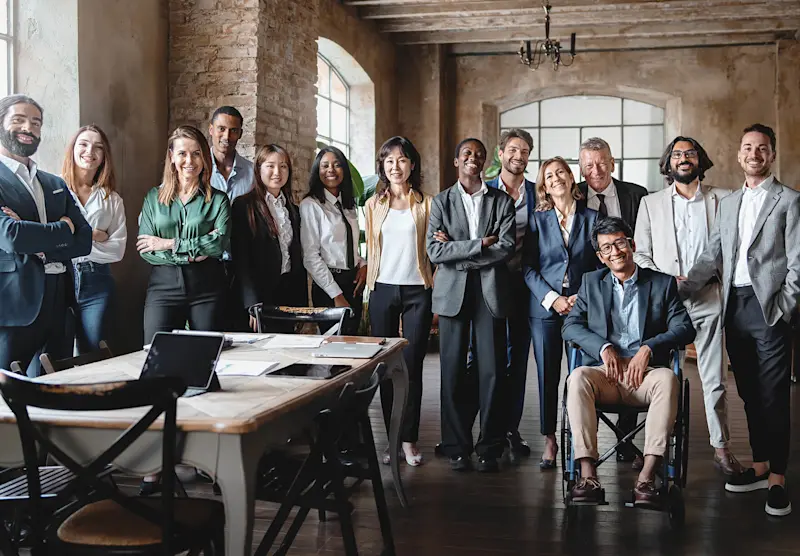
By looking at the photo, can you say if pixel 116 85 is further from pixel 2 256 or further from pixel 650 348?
pixel 650 348

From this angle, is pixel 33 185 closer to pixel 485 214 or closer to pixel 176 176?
pixel 176 176

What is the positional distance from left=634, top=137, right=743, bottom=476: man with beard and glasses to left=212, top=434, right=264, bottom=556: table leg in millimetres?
2942

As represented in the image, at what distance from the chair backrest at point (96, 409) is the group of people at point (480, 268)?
198cm

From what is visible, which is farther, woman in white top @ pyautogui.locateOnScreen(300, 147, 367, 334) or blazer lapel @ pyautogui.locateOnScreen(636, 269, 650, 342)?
woman in white top @ pyautogui.locateOnScreen(300, 147, 367, 334)

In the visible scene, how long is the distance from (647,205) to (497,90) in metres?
8.38

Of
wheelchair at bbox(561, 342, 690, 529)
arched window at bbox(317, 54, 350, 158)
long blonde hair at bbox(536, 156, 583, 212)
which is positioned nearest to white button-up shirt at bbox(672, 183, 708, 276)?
long blonde hair at bbox(536, 156, 583, 212)

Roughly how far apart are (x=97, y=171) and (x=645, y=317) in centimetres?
309

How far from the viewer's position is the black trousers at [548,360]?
4.71m

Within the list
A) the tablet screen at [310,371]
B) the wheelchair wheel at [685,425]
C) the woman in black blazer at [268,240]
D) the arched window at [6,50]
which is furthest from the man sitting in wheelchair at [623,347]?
→ the arched window at [6,50]

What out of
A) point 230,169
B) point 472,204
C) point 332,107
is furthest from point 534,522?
point 332,107

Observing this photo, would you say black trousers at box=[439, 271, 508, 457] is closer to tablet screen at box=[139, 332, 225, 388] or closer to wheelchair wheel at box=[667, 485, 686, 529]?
wheelchair wheel at box=[667, 485, 686, 529]

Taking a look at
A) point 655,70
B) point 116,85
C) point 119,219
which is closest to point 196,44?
point 116,85

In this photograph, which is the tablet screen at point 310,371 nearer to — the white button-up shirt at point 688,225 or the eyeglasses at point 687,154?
the white button-up shirt at point 688,225

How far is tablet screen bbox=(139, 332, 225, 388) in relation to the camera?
2672 mm
